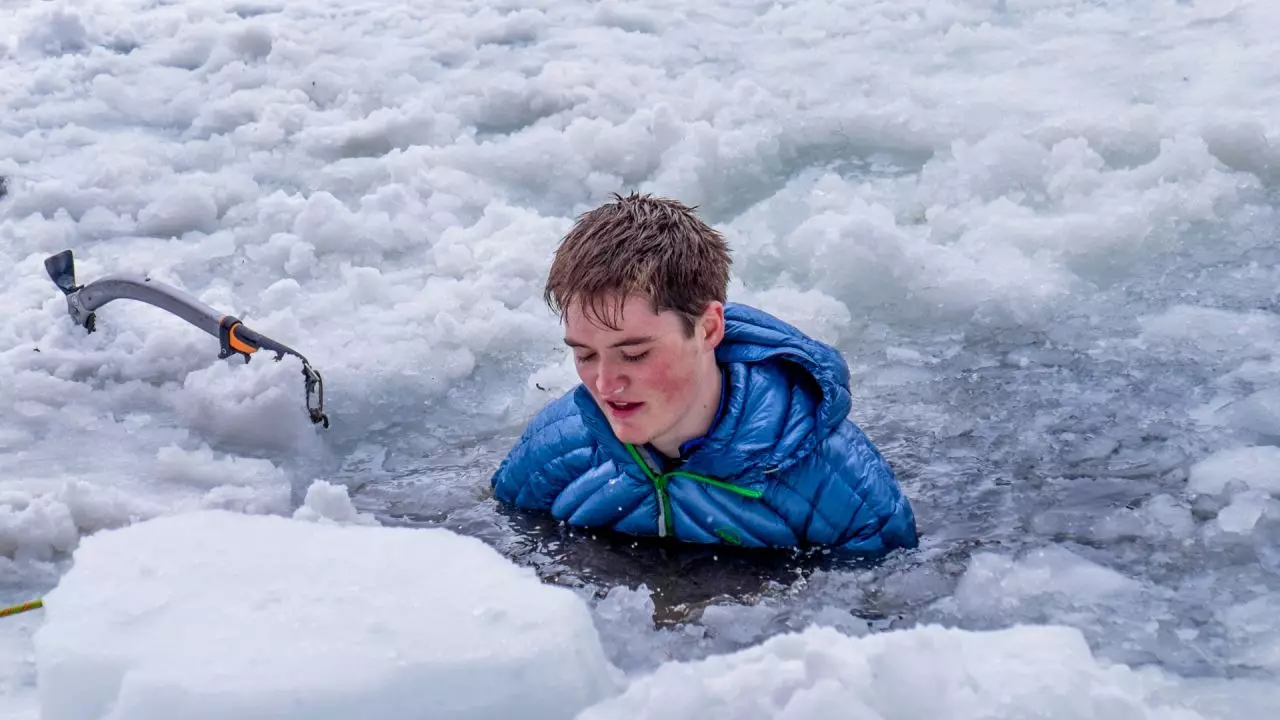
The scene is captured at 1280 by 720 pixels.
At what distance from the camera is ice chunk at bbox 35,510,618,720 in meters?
2.07

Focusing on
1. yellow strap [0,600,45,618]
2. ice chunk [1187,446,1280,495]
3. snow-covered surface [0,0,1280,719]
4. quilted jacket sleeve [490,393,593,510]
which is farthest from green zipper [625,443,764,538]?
yellow strap [0,600,45,618]

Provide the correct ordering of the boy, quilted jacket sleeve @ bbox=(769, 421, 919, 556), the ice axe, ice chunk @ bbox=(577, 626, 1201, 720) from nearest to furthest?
1. ice chunk @ bbox=(577, 626, 1201, 720)
2. the boy
3. quilted jacket sleeve @ bbox=(769, 421, 919, 556)
4. the ice axe

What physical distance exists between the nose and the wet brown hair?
106 mm

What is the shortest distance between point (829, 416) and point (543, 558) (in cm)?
85

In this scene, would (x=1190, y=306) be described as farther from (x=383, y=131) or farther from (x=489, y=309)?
(x=383, y=131)

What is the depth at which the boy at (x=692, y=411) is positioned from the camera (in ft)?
9.86

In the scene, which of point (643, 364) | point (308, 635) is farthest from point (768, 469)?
point (308, 635)

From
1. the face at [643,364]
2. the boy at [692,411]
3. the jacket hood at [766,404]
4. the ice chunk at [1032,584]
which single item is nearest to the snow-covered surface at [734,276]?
the ice chunk at [1032,584]

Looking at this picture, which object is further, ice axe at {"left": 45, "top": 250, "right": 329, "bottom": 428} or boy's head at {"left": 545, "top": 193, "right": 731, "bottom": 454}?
ice axe at {"left": 45, "top": 250, "right": 329, "bottom": 428}

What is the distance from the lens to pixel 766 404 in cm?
322

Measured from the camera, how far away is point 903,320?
15.9 feet

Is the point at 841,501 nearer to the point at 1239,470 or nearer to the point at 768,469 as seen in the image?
the point at 768,469

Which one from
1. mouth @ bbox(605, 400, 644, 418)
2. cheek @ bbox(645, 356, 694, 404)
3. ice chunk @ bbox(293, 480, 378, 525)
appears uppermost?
cheek @ bbox(645, 356, 694, 404)

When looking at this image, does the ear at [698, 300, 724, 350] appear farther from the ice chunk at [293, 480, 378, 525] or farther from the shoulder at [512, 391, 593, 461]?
the ice chunk at [293, 480, 378, 525]
